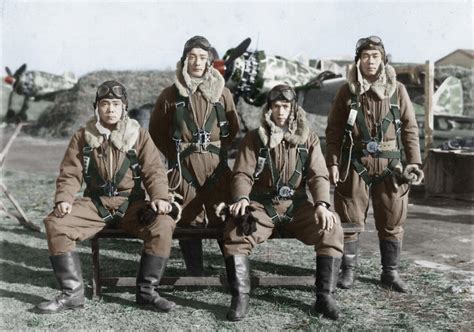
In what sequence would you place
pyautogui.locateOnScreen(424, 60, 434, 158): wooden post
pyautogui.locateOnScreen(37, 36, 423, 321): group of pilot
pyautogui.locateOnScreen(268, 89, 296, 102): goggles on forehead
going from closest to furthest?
pyautogui.locateOnScreen(37, 36, 423, 321): group of pilot → pyautogui.locateOnScreen(268, 89, 296, 102): goggles on forehead → pyautogui.locateOnScreen(424, 60, 434, 158): wooden post

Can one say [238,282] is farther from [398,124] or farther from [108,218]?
[398,124]

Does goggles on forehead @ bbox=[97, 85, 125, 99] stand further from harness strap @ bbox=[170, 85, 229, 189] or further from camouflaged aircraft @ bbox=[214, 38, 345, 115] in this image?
camouflaged aircraft @ bbox=[214, 38, 345, 115]

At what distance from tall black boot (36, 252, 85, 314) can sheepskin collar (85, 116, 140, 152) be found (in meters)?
0.87

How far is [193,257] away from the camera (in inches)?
202

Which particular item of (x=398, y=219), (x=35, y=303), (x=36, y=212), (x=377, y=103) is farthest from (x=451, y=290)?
(x=36, y=212)

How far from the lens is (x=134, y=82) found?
2772cm

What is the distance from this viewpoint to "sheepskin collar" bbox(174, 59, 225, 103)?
484 centimetres

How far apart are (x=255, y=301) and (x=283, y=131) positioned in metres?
1.34

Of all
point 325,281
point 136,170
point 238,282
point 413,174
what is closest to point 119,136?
point 136,170

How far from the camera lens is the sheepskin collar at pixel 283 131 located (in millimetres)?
4441

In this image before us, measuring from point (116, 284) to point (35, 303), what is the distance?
62 centimetres

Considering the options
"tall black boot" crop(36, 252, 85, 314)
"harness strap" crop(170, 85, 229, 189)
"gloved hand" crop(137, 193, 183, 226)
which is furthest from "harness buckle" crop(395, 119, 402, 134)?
"tall black boot" crop(36, 252, 85, 314)

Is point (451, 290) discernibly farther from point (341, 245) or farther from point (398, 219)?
point (341, 245)

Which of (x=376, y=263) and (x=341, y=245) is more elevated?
(x=341, y=245)
